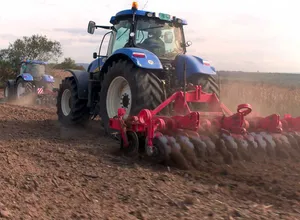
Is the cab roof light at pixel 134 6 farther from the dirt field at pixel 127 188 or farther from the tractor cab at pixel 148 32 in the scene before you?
the dirt field at pixel 127 188

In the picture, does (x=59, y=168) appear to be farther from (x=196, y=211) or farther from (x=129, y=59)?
(x=129, y=59)

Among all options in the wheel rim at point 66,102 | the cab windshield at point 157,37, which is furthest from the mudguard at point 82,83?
the cab windshield at point 157,37

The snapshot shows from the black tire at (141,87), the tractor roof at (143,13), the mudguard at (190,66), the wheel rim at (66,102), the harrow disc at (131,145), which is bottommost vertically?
the harrow disc at (131,145)

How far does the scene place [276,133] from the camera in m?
5.07

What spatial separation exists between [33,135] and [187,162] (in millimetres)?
3037

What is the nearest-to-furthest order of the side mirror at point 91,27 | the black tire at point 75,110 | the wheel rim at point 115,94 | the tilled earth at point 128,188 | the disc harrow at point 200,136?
the tilled earth at point 128,188 → the disc harrow at point 200,136 → the wheel rim at point 115,94 → the side mirror at point 91,27 → the black tire at point 75,110

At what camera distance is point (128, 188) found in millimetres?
3275

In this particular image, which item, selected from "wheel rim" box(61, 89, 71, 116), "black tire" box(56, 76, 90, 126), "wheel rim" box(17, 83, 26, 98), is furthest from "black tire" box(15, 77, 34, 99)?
"black tire" box(56, 76, 90, 126)

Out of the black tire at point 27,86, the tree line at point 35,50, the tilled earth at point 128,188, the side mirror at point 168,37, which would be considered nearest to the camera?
the tilled earth at point 128,188

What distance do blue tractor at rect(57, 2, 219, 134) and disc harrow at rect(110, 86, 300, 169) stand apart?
557 mm

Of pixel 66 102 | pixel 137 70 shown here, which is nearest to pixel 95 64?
pixel 66 102

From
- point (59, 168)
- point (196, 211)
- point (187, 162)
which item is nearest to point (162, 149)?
point (187, 162)

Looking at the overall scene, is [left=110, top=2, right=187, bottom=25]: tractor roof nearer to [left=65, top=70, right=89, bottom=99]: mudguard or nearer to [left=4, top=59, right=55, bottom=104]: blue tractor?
[left=65, top=70, right=89, bottom=99]: mudguard

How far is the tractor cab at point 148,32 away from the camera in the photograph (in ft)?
20.5
